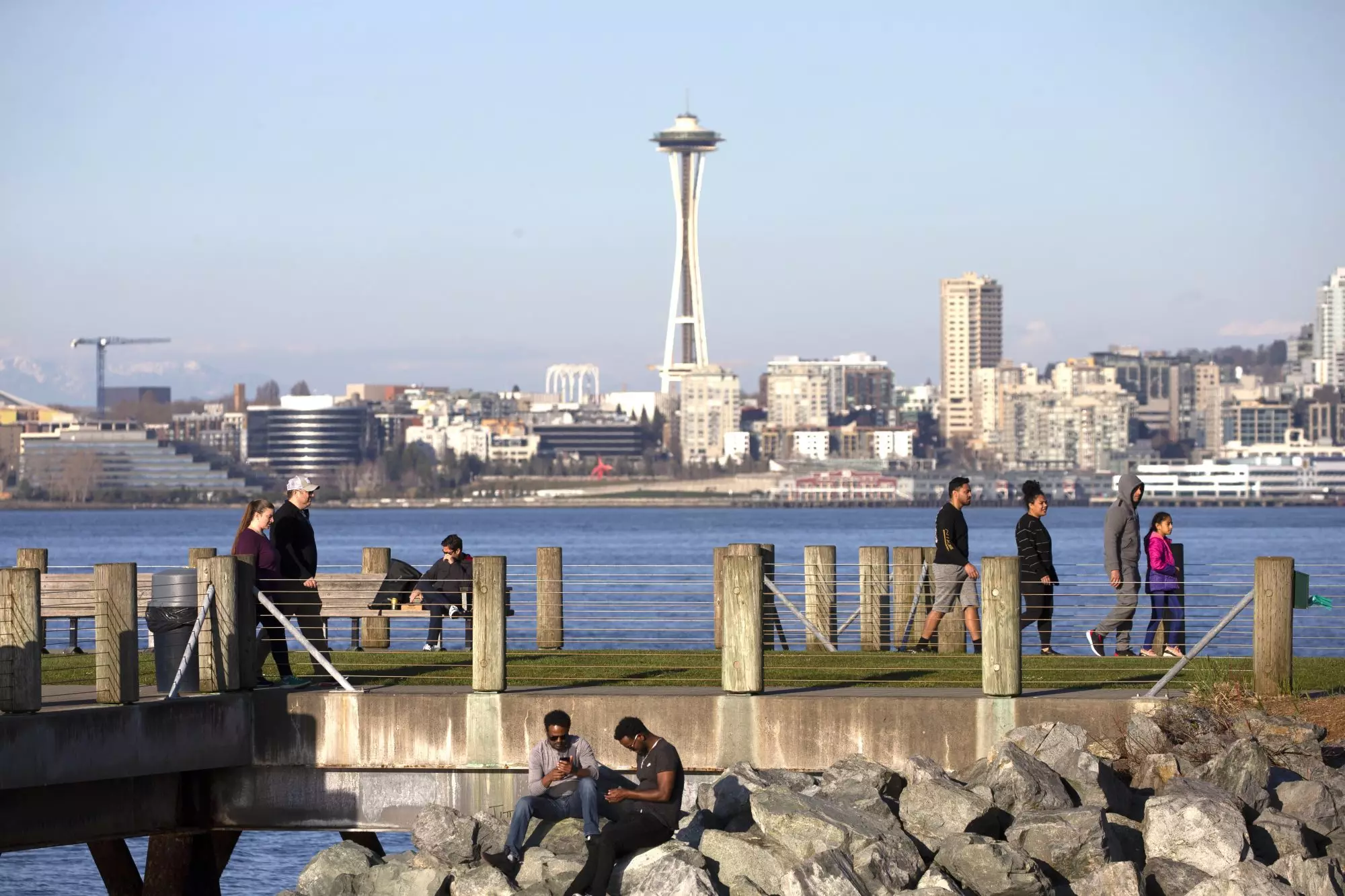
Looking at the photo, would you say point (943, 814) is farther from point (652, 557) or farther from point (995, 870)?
point (652, 557)

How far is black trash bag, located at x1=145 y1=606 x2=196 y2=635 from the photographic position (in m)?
14.5

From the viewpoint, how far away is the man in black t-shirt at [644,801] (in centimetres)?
1266

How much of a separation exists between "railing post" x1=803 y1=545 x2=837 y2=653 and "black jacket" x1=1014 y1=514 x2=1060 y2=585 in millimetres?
1578

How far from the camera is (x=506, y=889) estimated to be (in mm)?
12375

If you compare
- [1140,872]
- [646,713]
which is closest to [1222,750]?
[1140,872]

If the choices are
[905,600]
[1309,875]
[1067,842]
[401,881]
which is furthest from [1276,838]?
[905,600]

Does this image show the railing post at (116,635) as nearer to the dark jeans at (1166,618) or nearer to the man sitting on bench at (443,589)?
the man sitting on bench at (443,589)

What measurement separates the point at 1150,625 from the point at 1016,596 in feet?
12.8

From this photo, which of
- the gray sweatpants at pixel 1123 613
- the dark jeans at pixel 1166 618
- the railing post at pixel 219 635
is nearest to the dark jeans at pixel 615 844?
the railing post at pixel 219 635

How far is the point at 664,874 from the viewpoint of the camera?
12141 mm

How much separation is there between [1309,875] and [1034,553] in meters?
5.02

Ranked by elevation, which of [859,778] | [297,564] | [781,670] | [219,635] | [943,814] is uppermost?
[297,564]

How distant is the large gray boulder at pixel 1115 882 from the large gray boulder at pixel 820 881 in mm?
1424

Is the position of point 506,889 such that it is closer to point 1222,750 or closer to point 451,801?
point 451,801
